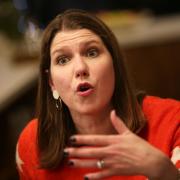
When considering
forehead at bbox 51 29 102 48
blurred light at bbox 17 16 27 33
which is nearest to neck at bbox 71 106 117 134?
forehead at bbox 51 29 102 48

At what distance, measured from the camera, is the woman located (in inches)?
49.4

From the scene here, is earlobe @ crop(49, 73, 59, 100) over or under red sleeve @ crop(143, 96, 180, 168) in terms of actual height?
over

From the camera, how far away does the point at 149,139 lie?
1341mm

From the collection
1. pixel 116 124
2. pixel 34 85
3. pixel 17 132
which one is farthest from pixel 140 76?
pixel 116 124

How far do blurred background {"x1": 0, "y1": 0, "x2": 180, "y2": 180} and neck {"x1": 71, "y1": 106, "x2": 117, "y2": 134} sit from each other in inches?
68.0

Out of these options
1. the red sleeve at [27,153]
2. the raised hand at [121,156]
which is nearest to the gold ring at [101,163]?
the raised hand at [121,156]

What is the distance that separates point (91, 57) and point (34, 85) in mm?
2174

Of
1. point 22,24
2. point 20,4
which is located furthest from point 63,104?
point 20,4

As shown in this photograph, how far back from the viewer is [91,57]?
4.20 ft

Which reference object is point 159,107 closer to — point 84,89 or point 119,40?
point 84,89

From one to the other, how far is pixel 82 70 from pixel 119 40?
2.76m

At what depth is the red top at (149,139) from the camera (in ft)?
4.28

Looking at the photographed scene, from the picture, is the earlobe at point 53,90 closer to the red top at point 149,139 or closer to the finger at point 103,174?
the red top at point 149,139

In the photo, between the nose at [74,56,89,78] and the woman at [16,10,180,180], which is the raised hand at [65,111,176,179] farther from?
the nose at [74,56,89,78]
